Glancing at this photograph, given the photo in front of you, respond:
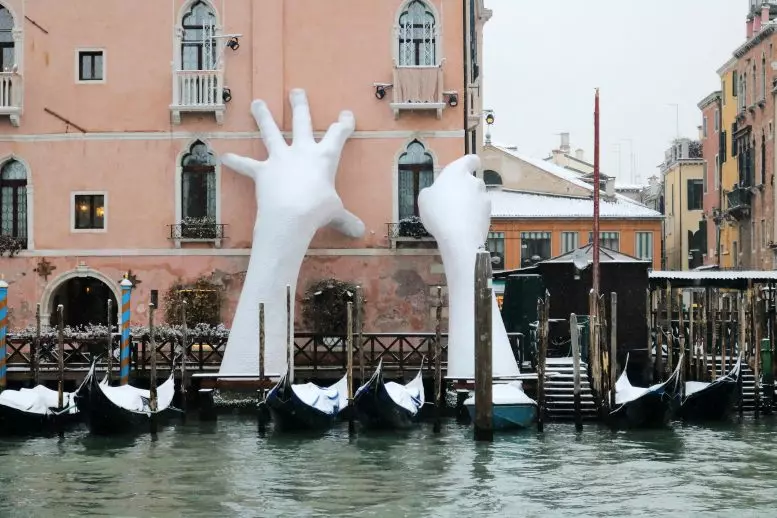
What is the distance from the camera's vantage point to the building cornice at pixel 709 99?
45522 millimetres

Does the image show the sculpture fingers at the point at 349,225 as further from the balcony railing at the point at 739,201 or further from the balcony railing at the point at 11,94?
the balcony railing at the point at 739,201

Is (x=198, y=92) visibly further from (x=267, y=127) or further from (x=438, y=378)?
(x=438, y=378)

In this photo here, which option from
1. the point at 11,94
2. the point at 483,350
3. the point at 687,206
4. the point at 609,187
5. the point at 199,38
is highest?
the point at 199,38

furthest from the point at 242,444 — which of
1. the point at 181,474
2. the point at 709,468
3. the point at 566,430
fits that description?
the point at 709,468

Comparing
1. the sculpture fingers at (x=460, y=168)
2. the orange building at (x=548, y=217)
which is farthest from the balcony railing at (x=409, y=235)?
the orange building at (x=548, y=217)

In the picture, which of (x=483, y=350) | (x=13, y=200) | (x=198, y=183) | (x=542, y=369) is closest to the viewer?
(x=483, y=350)

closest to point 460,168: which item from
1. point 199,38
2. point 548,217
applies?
point 199,38

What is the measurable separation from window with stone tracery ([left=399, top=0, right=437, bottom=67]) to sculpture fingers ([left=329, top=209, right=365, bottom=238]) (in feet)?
8.52

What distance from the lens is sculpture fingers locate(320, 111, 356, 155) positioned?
82.5 feet

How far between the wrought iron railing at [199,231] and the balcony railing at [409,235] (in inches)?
104

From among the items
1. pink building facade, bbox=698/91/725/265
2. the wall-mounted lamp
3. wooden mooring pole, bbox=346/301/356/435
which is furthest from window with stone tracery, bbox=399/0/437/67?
pink building facade, bbox=698/91/725/265

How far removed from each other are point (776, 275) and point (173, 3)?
10.3 metres

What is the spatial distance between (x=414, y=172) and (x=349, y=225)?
1381 mm

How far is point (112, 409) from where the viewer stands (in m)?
20.9
